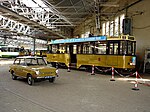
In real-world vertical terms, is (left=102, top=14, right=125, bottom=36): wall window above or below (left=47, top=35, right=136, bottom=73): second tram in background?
above

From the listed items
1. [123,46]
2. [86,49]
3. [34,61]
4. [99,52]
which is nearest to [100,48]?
[99,52]

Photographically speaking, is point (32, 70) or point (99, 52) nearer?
point (32, 70)

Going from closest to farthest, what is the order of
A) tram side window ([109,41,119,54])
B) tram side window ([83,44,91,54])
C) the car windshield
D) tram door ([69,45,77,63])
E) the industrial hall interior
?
the industrial hall interior
the car windshield
tram side window ([109,41,119,54])
tram side window ([83,44,91,54])
tram door ([69,45,77,63])

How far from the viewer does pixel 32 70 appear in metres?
12.8

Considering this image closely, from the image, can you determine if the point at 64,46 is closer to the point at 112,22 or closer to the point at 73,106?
the point at 112,22

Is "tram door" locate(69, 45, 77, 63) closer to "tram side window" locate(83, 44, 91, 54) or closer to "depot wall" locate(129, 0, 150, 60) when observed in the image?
"tram side window" locate(83, 44, 91, 54)

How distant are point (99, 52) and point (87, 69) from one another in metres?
3.52

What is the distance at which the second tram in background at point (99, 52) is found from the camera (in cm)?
1859

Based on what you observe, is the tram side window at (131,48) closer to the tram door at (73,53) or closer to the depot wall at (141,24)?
the depot wall at (141,24)

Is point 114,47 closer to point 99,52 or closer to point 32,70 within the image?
point 99,52

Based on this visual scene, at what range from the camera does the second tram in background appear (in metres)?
18.6

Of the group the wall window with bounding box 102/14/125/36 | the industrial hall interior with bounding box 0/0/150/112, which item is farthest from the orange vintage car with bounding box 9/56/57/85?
the wall window with bounding box 102/14/125/36

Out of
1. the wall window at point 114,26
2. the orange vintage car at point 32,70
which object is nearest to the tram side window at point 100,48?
the orange vintage car at point 32,70

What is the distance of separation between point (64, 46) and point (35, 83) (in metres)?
13.0
